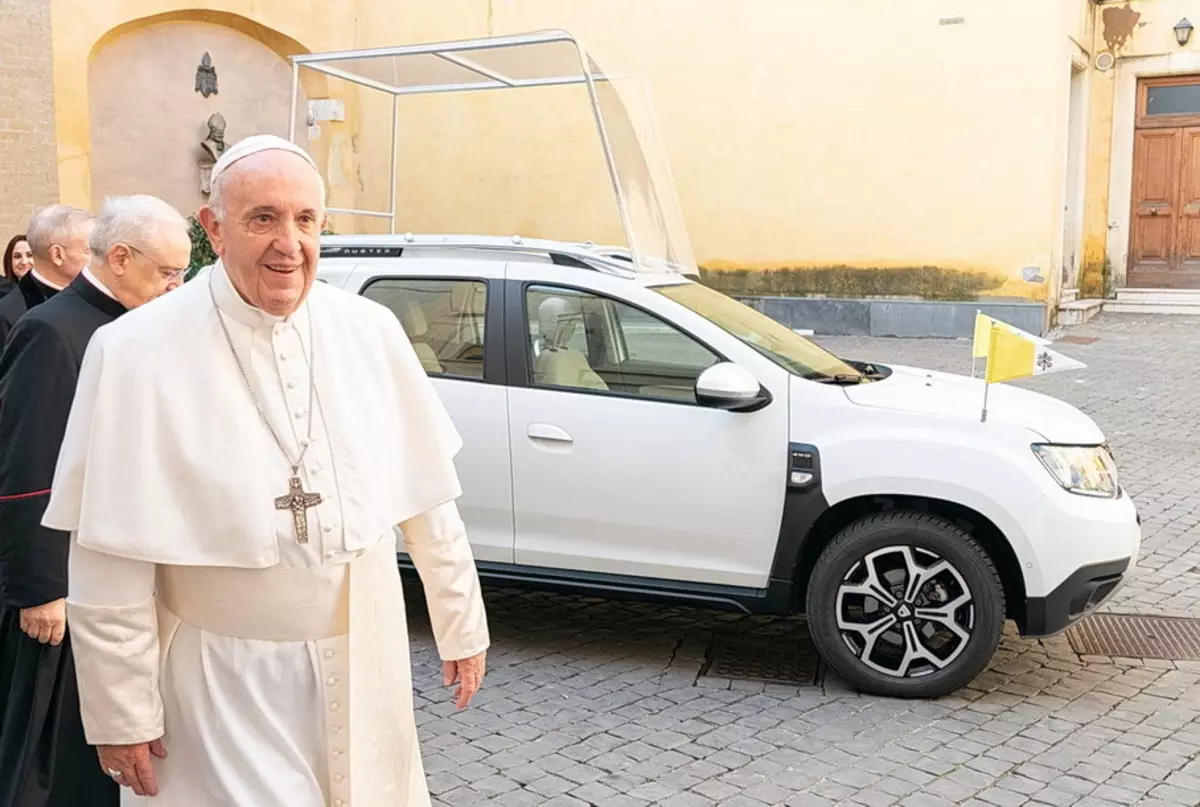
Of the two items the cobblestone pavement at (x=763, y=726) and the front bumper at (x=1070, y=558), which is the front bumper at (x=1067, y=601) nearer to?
the front bumper at (x=1070, y=558)

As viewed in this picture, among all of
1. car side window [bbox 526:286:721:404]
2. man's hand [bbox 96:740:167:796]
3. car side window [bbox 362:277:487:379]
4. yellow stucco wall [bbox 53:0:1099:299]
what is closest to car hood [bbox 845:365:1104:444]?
car side window [bbox 526:286:721:404]

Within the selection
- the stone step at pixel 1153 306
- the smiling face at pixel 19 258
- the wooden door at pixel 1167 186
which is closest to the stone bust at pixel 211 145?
the smiling face at pixel 19 258

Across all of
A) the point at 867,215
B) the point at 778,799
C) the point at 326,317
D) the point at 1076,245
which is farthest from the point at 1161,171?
the point at 326,317

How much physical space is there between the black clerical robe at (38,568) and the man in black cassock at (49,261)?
1.18 metres

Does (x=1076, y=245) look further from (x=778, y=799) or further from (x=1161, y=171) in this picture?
(x=778, y=799)

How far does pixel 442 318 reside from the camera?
18.7ft

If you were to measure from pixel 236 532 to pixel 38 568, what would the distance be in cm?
90

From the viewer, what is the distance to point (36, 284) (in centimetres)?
417

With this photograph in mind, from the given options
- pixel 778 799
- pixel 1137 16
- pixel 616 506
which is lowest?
pixel 778 799

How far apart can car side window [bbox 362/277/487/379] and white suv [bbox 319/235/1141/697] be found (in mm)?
23

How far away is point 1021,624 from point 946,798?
1070 millimetres

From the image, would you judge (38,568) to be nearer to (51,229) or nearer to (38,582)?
(38,582)

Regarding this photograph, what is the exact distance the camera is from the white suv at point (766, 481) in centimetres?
491

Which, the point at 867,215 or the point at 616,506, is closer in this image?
the point at 616,506
